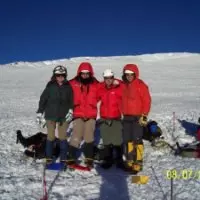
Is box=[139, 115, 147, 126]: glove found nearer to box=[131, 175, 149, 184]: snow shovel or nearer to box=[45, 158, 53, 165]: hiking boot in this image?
box=[131, 175, 149, 184]: snow shovel

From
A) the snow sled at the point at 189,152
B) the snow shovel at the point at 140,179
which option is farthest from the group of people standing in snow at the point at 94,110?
the snow sled at the point at 189,152

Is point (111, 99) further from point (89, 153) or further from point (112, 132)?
point (89, 153)

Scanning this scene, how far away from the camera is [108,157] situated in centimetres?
710

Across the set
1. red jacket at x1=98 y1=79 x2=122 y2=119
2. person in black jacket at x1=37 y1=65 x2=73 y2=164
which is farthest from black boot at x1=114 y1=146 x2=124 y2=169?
person in black jacket at x1=37 y1=65 x2=73 y2=164

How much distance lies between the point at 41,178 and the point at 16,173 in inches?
23.0

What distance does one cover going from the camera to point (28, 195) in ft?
→ 17.5

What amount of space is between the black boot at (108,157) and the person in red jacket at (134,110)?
13.2 inches

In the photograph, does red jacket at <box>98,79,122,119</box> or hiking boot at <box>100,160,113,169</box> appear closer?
hiking boot at <box>100,160,113,169</box>

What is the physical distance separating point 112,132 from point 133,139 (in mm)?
471

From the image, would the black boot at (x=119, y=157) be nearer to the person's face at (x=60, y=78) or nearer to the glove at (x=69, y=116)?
the glove at (x=69, y=116)

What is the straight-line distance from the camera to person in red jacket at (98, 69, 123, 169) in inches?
282

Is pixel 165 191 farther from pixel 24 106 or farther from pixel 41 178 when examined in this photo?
pixel 24 106

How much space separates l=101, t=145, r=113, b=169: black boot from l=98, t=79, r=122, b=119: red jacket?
0.63m

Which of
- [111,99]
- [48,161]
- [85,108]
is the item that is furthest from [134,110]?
[48,161]
